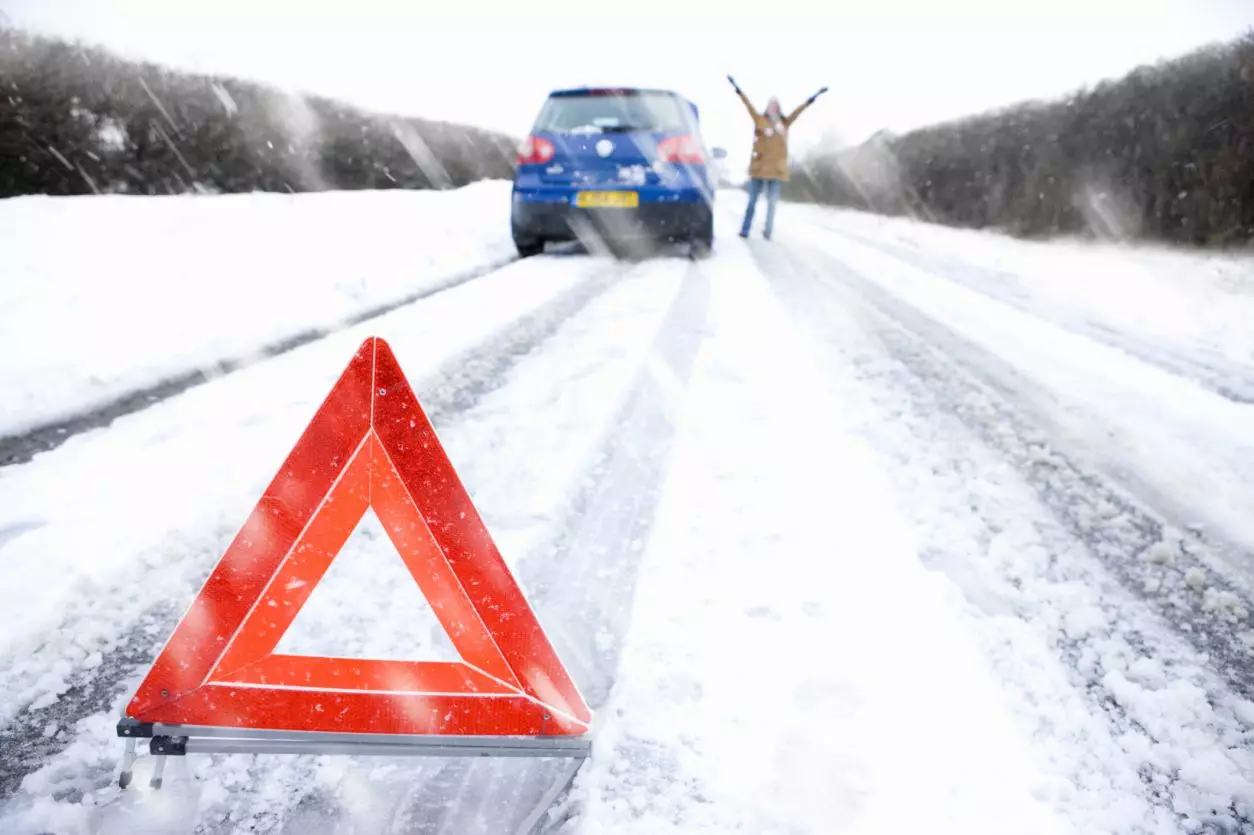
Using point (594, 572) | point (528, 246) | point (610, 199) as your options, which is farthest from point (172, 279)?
point (594, 572)

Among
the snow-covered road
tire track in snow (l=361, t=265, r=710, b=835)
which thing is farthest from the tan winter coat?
tire track in snow (l=361, t=265, r=710, b=835)

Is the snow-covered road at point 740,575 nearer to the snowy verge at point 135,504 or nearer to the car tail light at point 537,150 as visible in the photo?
the snowy verge at point 135,504

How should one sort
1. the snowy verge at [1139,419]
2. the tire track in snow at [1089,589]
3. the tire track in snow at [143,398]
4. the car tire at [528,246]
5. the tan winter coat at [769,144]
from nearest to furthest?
the tire track in snow at [1089,589] < the snowy verge at [1139,419] < the tire track in snow at [143,398] < the car tire at [528,246] < the tan winter coat at [769,144]

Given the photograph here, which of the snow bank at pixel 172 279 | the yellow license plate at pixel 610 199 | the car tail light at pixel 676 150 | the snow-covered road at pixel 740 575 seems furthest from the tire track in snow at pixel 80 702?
the car tail light at pixel 676 150

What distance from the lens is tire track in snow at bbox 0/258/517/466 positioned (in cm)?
281

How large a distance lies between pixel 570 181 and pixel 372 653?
20.0 feet

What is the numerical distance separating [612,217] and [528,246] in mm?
1181

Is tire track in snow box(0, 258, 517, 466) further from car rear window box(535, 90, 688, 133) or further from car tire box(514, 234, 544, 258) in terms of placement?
car rear window box(535, 90, 688, 133)

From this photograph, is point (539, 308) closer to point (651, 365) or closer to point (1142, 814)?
point (651, 365)

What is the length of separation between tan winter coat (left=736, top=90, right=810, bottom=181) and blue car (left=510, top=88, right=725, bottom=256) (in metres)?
2.73

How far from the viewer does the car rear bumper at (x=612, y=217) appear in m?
7.10

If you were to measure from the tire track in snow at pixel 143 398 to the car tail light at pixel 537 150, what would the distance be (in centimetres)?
266

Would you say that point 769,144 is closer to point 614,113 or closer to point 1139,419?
point 614,113

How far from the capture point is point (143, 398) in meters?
3.35
